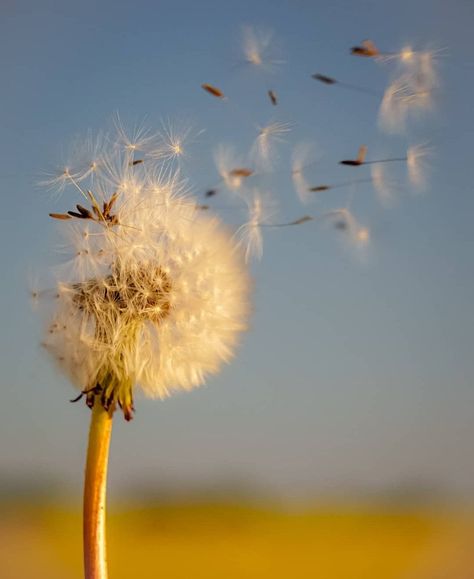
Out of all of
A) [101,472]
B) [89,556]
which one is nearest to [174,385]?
[101,472]

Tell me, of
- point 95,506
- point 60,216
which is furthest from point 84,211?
point 95,506

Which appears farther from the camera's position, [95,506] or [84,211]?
[84,211]

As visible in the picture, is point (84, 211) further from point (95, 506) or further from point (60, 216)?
point (95, 506)

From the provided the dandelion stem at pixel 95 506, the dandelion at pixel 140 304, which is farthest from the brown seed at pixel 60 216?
the dandelion stem at pixel 95 506

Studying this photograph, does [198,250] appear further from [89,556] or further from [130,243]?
[89,556]

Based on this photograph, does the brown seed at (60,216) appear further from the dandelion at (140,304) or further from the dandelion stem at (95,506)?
the dandelion stem at (95,506)

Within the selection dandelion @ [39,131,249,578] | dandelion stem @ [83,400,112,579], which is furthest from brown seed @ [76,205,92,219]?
dandelion stem @ [83,400,112,579]

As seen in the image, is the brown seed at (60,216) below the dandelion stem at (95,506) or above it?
above

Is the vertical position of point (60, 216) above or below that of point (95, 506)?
above
